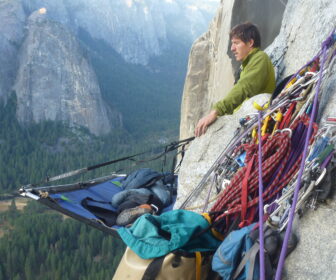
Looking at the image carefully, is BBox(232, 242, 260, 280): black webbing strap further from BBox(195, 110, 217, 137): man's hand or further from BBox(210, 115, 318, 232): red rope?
BBox(195, 110, 217, 137): man's hand

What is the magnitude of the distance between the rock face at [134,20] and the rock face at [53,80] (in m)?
17.9

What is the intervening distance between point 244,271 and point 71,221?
33140 millimetres

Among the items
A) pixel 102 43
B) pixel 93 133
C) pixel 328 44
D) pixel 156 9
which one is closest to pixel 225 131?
pixel 328 44

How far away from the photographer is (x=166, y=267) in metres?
1.86

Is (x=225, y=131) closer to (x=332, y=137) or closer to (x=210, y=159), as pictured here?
(x=210, y=159)

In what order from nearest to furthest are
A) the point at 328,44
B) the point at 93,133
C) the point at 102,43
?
the point at 328,44 → the point at 93,133 → the point at 102,43

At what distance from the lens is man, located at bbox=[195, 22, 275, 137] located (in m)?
3.42

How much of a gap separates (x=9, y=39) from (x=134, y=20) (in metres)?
59.2

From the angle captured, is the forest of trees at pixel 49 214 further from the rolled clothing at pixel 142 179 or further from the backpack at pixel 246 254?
the backpack at pixel 246 254

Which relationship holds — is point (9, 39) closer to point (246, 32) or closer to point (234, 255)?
point (246, 32)

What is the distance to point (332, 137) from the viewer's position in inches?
78.7

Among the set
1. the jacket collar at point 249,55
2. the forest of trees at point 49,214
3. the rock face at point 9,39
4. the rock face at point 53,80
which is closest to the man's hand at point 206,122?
the jacket collar at point 249,55

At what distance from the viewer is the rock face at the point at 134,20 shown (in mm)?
101312

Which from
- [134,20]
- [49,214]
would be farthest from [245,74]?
[134,20]
